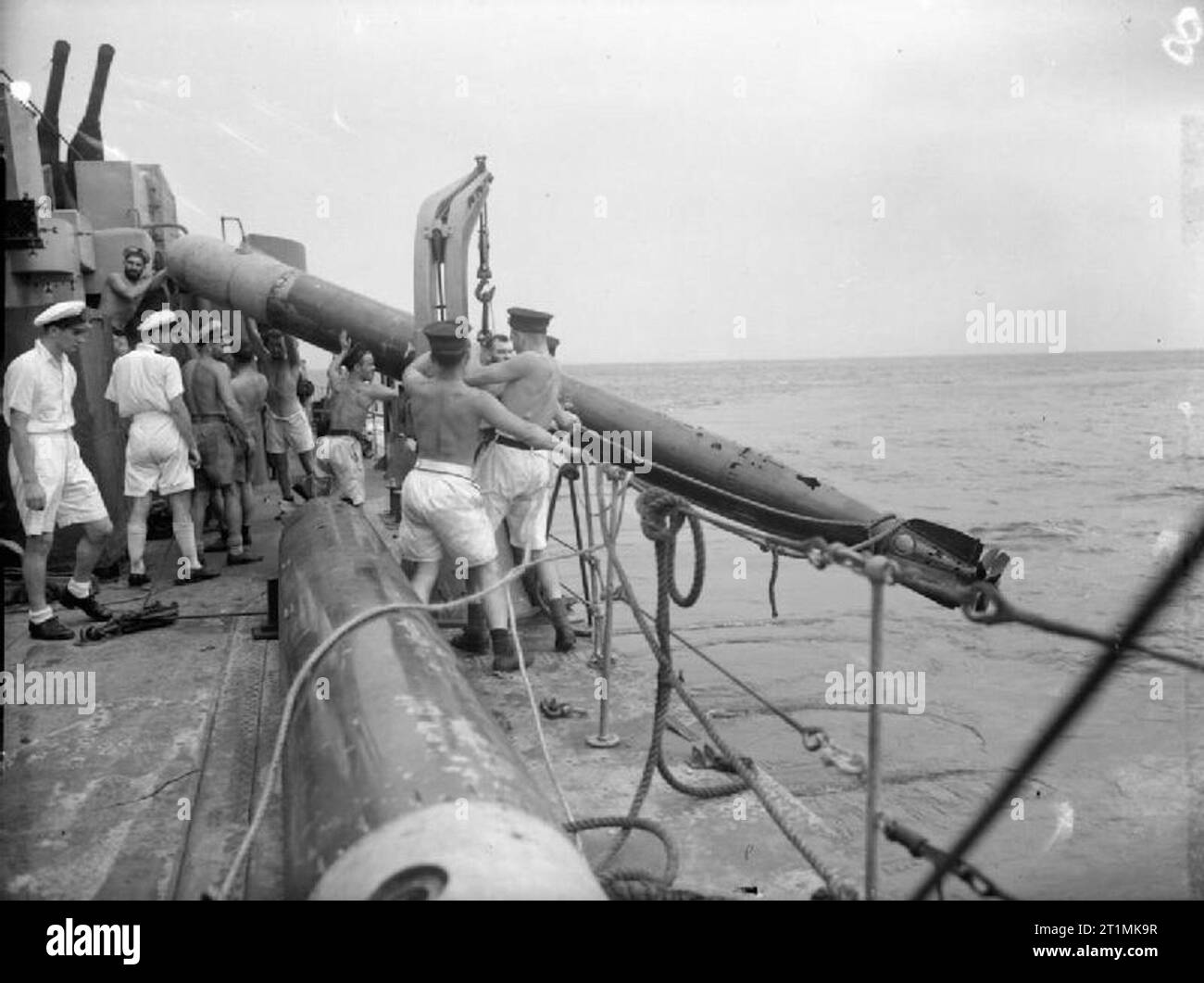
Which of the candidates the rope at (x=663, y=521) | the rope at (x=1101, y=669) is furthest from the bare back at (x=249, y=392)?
the rope at (x=1101, y=669)

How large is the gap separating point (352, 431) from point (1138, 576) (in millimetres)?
9918

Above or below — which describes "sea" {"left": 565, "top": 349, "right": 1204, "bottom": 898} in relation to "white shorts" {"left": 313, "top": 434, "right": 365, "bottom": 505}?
below

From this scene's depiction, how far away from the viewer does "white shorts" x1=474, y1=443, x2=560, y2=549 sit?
6789mm

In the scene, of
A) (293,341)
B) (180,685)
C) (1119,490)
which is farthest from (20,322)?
(1119,490)

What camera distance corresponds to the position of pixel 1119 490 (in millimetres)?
22141

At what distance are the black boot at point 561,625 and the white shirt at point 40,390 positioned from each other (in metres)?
3.02

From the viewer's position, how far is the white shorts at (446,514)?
241 inches

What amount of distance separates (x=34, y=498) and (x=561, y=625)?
121 inches

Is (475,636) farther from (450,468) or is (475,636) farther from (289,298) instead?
(289,298)

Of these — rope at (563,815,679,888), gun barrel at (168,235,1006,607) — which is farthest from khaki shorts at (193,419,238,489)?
rope at (563,815,679,888)

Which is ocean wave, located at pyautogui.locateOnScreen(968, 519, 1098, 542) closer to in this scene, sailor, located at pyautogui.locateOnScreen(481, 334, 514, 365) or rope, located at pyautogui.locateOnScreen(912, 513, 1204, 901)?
sailor, located at pyautogui.locateOnScreen(481, 334, 514, 365)

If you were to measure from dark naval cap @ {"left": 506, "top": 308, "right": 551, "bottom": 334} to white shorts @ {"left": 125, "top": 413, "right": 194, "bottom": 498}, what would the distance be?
2.69 meters

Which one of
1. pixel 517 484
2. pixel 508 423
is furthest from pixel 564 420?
pixel 508 423

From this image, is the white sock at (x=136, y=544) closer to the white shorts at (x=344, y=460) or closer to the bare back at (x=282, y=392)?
the white shorts at (x=344, y=460)
